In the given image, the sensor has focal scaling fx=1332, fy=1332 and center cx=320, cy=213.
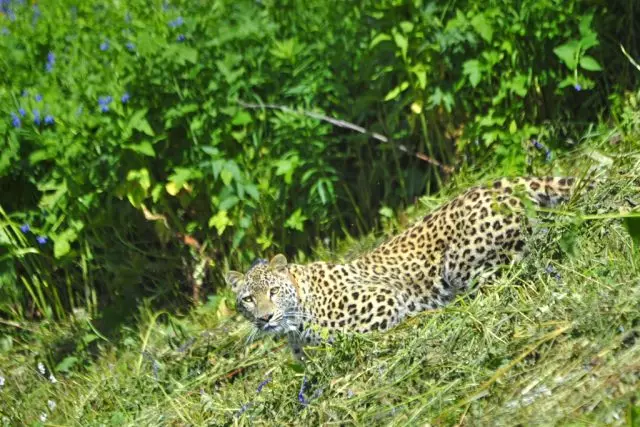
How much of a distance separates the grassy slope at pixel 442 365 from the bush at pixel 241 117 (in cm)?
54

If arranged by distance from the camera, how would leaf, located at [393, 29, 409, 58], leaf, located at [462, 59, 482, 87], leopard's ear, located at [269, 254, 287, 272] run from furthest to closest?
1. leaf, located at [393, 29, 409, 58]
2. leaf, located at [462, 59, 482, 87]
3. leopard's ear, located at [269, 254, 287, 272]

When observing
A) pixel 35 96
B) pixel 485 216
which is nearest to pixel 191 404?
pixel 485 216

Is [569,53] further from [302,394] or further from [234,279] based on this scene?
[302,394]

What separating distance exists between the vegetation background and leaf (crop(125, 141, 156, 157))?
2 cm

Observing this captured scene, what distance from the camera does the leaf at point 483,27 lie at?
8484mm

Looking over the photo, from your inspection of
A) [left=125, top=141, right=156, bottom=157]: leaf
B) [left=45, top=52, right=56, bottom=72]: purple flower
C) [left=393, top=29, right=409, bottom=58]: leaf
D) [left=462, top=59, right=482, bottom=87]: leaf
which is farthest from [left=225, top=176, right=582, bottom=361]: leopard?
[left=45, top=52, right=56, bottom=72]: purple flower

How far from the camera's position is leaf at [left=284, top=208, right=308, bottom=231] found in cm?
891

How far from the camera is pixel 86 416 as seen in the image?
25.8 ft

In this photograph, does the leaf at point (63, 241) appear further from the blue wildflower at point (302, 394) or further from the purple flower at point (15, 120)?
the blue wildflower at point (302, 394)

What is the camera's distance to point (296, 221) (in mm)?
8930

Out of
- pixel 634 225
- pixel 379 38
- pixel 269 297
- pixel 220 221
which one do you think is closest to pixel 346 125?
pixel 379 38

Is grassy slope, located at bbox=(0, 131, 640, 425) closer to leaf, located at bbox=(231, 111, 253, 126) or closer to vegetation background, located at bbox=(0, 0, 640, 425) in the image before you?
vegetation background, located at bbox=(0, 0, 640, 425)

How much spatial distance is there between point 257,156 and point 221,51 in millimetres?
754

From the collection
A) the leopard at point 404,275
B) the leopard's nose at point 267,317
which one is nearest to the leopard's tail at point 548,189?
the leopard at point 404,275
